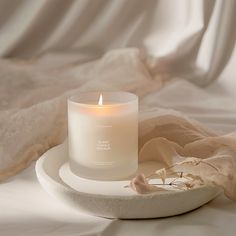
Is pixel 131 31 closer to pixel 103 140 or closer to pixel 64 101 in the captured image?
pixel 64 101

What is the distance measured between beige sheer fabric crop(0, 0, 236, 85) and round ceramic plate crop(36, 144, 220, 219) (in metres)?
0.62

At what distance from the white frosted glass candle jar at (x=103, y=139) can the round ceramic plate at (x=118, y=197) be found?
0.05 feet

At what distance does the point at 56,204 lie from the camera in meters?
0.72

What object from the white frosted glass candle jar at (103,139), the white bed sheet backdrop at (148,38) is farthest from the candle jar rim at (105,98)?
the white bed sheet backdrop at (148,38)

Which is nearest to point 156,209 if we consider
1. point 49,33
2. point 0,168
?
point 0,168

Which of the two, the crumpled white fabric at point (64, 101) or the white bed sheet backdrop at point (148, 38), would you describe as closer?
the crumpled white fabric at point (64, 101)

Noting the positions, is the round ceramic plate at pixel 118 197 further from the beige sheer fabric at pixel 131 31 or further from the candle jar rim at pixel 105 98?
the beige sheer fabric at pixel 131 31

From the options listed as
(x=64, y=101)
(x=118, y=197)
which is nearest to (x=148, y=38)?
(x=64, y=101)

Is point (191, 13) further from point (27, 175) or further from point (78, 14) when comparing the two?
point (27, 175)

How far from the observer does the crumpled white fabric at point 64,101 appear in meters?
0.80

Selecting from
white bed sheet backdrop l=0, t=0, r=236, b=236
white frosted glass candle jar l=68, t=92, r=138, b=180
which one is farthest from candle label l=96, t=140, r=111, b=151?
white bed sheet backdrop l=0, t=0, r=236, b=236

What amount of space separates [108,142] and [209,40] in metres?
0.63

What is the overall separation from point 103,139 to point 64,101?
30cm

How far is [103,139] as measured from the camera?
710 mm
